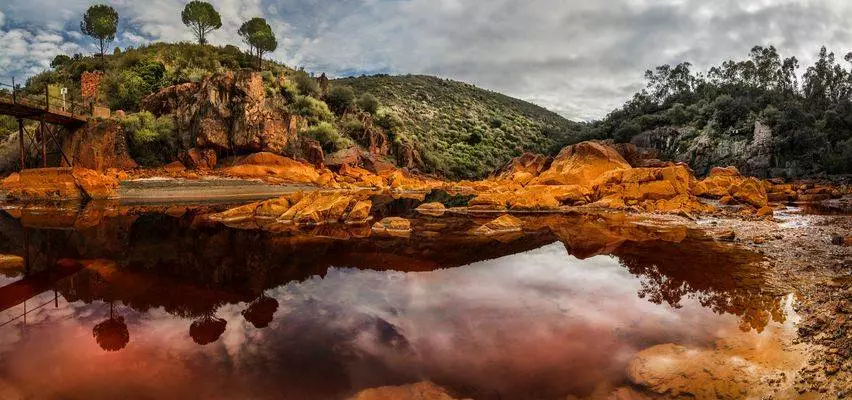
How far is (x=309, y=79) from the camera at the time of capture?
171 feet

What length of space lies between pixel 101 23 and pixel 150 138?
87.7 ft

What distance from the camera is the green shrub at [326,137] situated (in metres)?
41.4

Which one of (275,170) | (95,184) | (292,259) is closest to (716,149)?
(275,170)

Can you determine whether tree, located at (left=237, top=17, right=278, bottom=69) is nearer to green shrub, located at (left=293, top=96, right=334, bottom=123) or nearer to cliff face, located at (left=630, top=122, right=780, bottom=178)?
green shrub, located at (left=293, top=96, right=334, bottom=123)

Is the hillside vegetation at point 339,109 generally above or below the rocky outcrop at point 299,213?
above

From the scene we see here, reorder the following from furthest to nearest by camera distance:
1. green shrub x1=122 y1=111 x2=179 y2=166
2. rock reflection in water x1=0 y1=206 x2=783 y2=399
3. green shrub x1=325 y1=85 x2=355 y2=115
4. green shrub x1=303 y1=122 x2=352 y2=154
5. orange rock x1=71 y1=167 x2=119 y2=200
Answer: green shrub x1=325 y1=85 x2=355 y2=115
green shrub x1=303 y1=122 x2=352 y2=154
green shrub x1=122 y1=111 x2=179 y2=166
orange rock x1=71 y1=167 x2=119 y2=200
rock reflection in water x1=0 y1=206 x2=783 y2=399

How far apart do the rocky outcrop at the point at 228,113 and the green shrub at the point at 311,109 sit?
9.95m

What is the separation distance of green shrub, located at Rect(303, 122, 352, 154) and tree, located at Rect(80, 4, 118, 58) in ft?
89.7

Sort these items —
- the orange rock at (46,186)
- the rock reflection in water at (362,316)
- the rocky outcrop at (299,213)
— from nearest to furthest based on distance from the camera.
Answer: the rock reflection in water at (362,316)
the rocky outcrop at (299,213)
the orange rock at (46,186)

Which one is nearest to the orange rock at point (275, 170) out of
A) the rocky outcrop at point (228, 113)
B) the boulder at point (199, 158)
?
the rocky outcrop at point (228, 113)

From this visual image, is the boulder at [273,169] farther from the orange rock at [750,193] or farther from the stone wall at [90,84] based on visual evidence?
the orange rock at [750,193]

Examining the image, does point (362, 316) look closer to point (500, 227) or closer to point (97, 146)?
point (500, 227)

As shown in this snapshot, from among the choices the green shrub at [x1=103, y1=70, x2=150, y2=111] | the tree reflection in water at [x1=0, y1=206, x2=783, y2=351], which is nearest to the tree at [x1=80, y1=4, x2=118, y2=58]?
the green shrub at [x1=103, y1=70, x2=150, y2=111]

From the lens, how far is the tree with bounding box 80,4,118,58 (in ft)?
155
